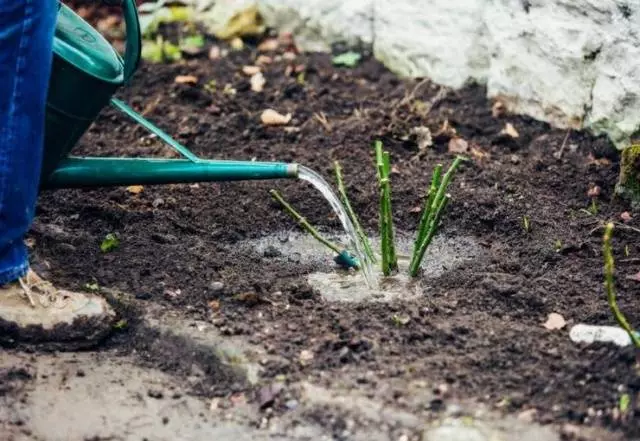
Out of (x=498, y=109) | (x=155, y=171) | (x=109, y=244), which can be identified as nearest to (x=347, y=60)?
(x=498, y=109)

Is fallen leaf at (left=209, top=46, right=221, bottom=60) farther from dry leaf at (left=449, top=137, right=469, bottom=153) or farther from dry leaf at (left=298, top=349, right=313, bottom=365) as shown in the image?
dry leaf at (left=298, top=349, right=313, bottom=365)

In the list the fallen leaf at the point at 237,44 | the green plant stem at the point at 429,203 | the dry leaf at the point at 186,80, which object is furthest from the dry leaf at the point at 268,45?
the green plant stem at the point at 429,203

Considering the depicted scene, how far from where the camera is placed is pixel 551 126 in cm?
407

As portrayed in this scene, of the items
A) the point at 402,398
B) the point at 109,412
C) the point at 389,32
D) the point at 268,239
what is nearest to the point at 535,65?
the point at 389,32

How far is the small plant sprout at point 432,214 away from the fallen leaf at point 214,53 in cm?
196

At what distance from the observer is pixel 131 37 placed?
2969 millimetres

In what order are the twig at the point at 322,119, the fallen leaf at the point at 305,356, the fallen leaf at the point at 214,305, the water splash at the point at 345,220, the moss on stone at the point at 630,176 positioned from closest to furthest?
the fallen leaf at the point at 305,356 < the fallen leaf at the point at 214,305 < the water splash at the point at 345,220 < the moss on stone at the point at 630,176 < the twig at the point at 322,119

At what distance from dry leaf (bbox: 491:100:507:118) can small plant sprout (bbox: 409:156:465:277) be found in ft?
3.56

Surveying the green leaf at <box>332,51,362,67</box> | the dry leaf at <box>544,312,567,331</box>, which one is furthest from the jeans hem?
the green leaf at <box>332,51,362,67</box>

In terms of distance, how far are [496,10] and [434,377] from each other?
6.26 feet

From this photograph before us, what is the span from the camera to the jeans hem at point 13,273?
9.69 feet

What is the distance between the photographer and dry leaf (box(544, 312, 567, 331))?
2.86m

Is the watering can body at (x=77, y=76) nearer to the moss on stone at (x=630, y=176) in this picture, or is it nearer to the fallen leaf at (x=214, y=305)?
the fallen leaf at (x=214, y=305)

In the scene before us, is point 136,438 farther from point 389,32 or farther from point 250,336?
point 389,32
